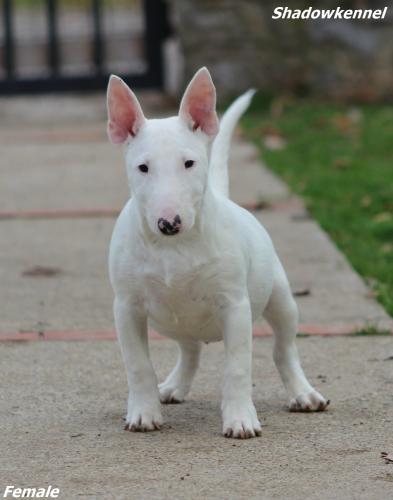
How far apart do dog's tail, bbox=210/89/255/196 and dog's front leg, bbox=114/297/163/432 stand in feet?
2.66

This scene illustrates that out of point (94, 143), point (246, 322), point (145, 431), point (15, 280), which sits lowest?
point (94, 143)

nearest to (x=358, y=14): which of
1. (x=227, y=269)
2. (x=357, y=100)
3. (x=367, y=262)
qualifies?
(x=357, y=100)

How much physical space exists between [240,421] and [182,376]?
626mm

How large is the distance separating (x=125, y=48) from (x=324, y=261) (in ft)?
24.3

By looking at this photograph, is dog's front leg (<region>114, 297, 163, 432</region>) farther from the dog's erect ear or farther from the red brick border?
the red brick border

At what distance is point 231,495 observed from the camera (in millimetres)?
3570

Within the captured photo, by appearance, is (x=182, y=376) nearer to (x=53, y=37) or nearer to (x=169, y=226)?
(x=169, y=226)

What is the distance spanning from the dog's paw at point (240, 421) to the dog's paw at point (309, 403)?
0.35 m

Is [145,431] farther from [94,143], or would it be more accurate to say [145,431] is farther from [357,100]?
[357,100]

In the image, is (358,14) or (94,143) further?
(358,14)

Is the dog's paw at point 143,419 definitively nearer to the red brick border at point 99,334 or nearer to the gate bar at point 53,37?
the red brick border at point 99,334

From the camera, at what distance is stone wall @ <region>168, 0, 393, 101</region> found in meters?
13.2

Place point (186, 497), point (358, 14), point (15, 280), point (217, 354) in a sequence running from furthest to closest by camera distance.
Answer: point (358, 14), point (15, 280), point (217, 354), point (186, 497)

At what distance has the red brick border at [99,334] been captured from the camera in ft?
18.5
